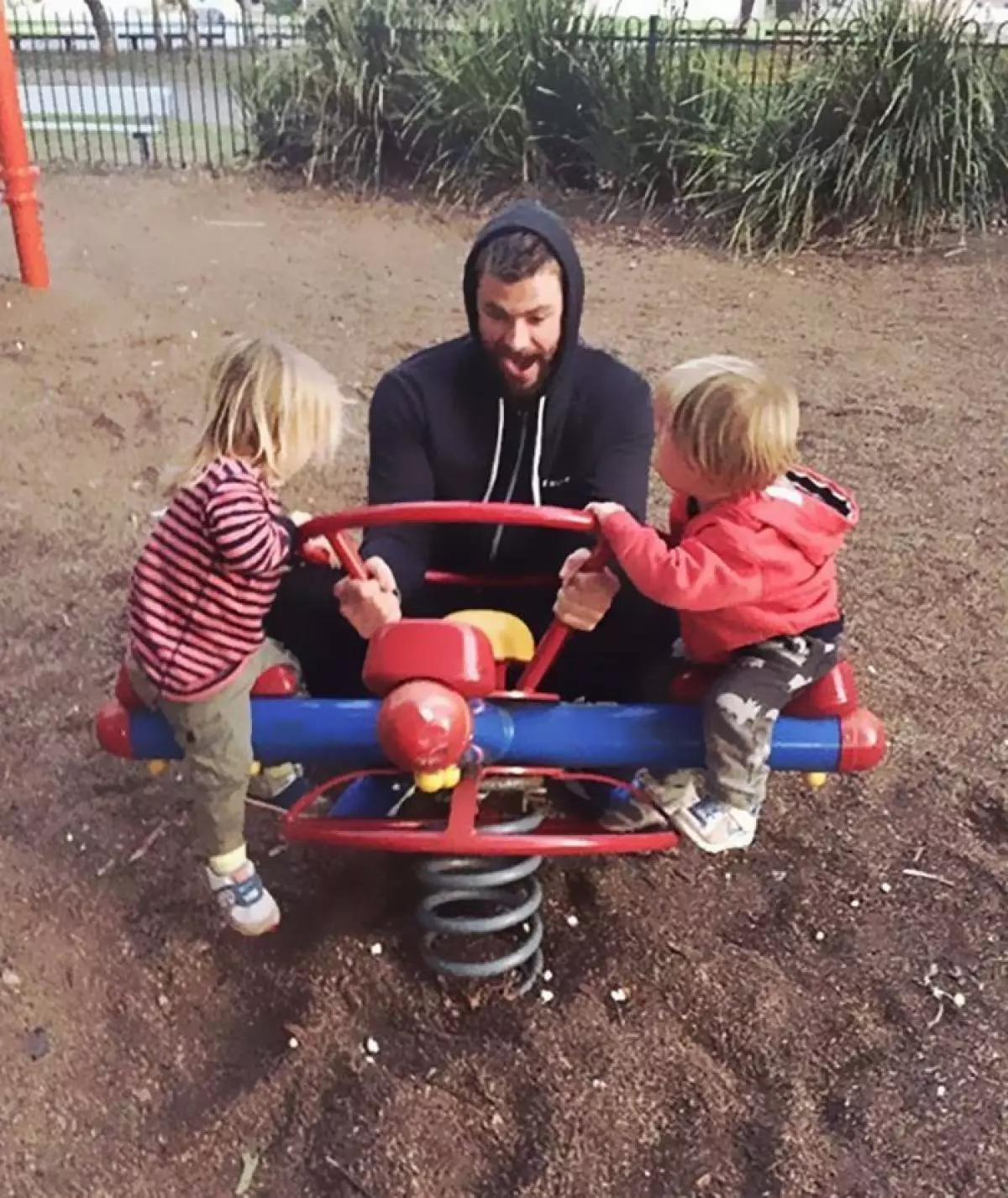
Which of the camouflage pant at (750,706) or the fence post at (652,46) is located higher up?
the camouflage pant at (750,706)

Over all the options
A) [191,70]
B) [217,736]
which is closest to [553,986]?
[217,736]

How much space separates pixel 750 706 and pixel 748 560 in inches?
8.2

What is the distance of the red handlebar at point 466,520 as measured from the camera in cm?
180

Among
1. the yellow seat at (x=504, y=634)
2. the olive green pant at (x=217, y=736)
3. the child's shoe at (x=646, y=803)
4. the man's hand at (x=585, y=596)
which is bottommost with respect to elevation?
the child's shoe at (x=646, y=803)

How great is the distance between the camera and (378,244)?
7043mm

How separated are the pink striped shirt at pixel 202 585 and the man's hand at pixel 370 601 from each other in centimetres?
10

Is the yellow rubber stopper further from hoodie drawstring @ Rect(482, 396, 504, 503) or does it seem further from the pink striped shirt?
hoodie drawstring @ Rect(482, 396, 504, 503)

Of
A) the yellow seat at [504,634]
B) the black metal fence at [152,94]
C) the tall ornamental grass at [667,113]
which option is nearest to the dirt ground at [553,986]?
the yellow seat at [504,634]

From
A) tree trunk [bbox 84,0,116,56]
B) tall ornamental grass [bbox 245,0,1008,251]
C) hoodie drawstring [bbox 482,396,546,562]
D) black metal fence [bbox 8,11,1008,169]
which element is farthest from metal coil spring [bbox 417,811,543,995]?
tree trunk [bbox 84,0,116,56]

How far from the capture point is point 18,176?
5441mm

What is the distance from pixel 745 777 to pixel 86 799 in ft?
4.63

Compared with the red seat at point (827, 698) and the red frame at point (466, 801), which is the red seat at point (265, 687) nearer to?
the red frame at point (466, 801)

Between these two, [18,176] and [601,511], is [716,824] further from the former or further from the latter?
[18,176]

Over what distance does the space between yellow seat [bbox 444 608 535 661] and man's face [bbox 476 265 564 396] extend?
43 cm
